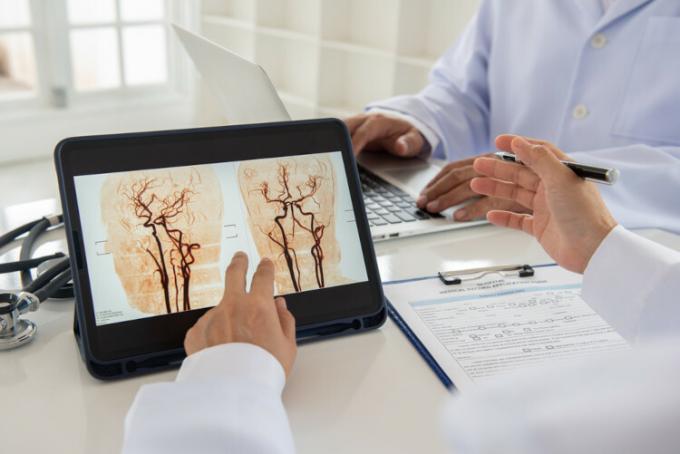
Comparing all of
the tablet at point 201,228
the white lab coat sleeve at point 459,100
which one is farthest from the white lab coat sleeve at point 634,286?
the white lab coat sleeve at point 459,100

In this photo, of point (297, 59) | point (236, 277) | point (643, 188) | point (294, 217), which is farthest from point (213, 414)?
point (297, 59)

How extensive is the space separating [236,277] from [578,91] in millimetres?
964

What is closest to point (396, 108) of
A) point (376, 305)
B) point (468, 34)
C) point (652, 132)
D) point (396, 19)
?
point (468, 34)

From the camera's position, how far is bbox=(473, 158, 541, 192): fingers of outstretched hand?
0.87m

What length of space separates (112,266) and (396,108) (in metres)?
0.93

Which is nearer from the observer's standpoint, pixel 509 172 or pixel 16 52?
pixel 509 172

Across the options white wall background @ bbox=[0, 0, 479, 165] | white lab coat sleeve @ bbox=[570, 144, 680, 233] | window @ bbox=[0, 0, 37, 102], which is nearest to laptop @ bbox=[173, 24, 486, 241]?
white lab coat sleeve @ bbox=[570, 144, 680, 233]

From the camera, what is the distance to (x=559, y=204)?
79cm

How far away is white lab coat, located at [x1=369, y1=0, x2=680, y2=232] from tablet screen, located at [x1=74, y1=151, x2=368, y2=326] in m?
0.56

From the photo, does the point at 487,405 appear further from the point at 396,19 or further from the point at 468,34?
the point at 396,19

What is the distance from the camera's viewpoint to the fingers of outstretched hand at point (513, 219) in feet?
2.96

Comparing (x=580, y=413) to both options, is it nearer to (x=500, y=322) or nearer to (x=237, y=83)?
(x=500, y=322)

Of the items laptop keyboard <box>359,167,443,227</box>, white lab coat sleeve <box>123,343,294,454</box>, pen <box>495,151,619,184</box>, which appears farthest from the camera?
laptop keyboard <box>359,167,443,227</box>

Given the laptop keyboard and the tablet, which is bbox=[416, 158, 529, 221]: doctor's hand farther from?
the tablet
